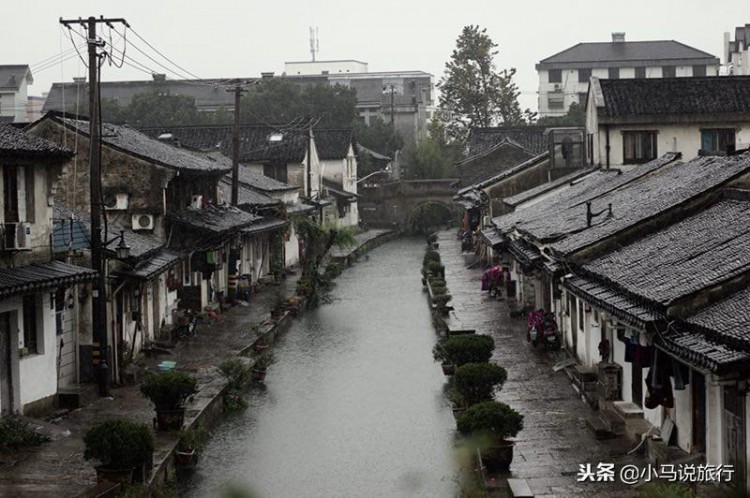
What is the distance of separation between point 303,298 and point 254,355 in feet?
40.6

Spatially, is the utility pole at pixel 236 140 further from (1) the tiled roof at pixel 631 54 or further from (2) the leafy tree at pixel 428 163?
(1) the tiled roof at pixel 631 54

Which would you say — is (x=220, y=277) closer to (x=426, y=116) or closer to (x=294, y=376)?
(x=294, y=376)

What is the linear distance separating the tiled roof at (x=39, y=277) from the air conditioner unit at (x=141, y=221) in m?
11.0

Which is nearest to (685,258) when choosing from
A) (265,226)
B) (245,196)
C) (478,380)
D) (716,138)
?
(478,380)

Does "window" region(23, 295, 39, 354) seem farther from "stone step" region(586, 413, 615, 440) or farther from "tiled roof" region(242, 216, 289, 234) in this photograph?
"tiled roof" region(242, 216, 289, 234)

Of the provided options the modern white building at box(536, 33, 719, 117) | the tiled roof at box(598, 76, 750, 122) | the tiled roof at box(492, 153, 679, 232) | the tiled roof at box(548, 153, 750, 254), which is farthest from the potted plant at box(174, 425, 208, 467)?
the modern white building at box(536, 33, 719, 117)

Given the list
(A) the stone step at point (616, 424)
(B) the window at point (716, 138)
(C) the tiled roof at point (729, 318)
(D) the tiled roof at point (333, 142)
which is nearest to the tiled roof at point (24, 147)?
(A) the stone step at point (616, 424)

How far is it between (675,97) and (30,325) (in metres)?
32.8

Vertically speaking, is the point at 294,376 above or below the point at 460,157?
below

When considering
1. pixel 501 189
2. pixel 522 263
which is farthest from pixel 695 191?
pixel 501 189

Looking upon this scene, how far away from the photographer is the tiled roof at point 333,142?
80.0 meters

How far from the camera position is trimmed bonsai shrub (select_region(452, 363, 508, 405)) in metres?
22.1

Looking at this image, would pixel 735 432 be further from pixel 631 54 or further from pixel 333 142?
pixel 631 54

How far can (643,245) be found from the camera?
23281mm
